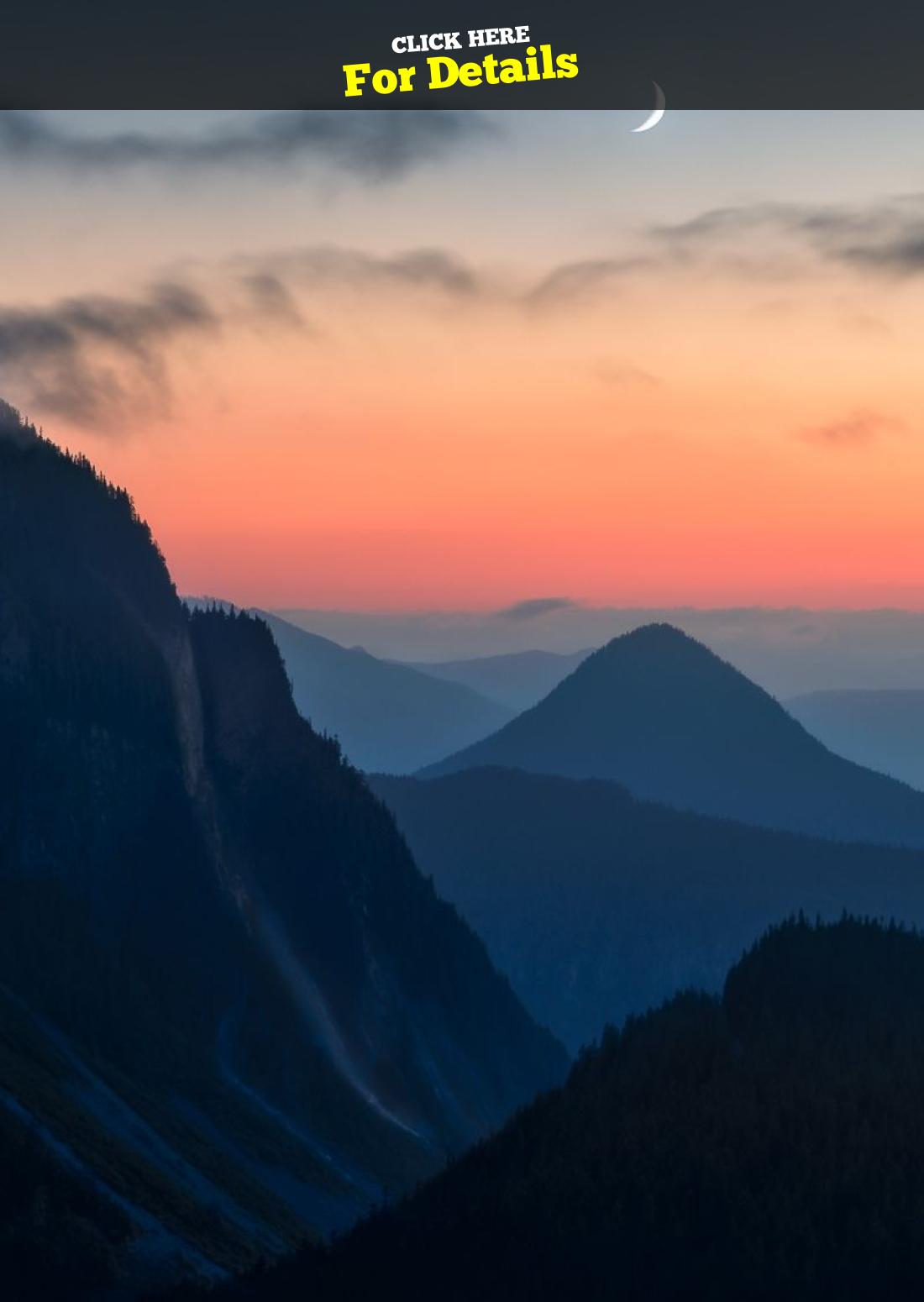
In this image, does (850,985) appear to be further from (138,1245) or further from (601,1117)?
(138,1245)

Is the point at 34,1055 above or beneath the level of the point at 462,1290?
above

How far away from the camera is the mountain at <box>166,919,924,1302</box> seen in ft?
470

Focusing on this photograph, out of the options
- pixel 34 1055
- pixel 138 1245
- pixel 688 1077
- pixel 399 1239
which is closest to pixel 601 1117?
pixel 688 1077

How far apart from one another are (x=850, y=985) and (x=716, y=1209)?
123ft

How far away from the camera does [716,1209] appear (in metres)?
150

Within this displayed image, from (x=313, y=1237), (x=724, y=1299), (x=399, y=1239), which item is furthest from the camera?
(x=313, y=1237)

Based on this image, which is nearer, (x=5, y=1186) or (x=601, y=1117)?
(x=5, y=1186)

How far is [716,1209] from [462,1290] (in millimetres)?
19887

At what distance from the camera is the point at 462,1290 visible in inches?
5571

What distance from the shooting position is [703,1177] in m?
154

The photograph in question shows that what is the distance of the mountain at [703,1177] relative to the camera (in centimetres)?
14312

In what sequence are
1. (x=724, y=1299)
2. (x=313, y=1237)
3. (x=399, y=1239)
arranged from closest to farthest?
(x=724, y=1299) < (x=399, y=1239) < (x=313, y=1237)

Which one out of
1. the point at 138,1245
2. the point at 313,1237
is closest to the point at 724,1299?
the point at 138,1245

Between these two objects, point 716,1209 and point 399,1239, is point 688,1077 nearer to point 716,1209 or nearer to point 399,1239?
point 716,1209
